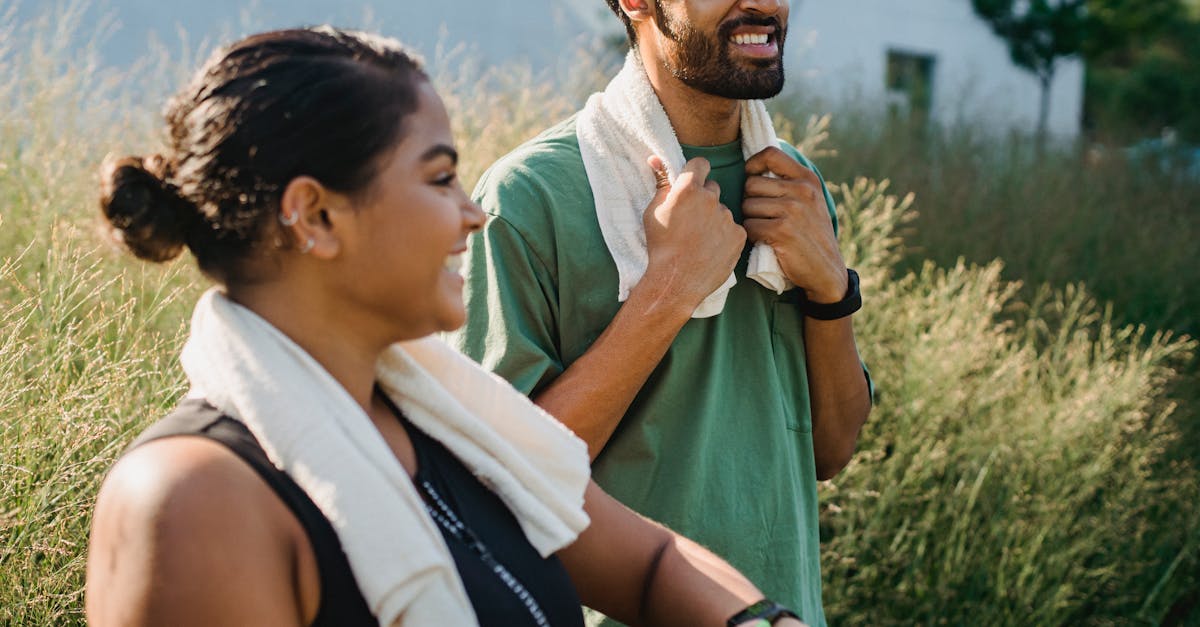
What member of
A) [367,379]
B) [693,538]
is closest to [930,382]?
[693,538]

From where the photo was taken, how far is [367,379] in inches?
62.3

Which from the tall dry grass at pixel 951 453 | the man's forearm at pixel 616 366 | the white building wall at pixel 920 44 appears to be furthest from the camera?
the white building wall at pixel 920 44

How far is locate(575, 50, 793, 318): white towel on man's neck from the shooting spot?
2.31m

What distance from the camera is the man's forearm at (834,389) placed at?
2.50 meters

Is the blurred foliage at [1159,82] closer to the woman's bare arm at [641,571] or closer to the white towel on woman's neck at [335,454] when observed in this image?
the woman's bare arm at [641,571]

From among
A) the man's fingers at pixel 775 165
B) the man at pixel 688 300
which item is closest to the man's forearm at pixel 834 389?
the man at pixel 688 300

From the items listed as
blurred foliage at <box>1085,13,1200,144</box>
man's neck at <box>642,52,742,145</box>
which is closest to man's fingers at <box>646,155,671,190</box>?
man's neck at <box>642,52,742,145</box>

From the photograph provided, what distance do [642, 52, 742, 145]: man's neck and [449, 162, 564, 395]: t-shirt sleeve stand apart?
1.24 ft

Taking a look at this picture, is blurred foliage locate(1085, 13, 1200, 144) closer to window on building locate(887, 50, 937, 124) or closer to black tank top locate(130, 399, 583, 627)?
window on building locate(887, 50, 937, 124)

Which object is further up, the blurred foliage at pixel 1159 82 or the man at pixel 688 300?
the man at pixel 688 300

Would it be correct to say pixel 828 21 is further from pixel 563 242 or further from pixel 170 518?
pixel 170 518

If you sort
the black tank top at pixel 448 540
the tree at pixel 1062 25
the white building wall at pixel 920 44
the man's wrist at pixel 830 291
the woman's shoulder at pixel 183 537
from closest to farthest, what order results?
the woman's shoulder at pixel 183 537 → the black tank top at pixel 448 540 → the man's wrist at pixel 830 291 → the white building wall at pixel 920 44 → the tree at pixel 1062 25

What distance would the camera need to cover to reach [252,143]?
4.69ft

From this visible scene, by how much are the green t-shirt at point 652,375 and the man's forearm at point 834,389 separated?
0.13 metres
